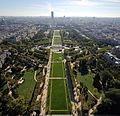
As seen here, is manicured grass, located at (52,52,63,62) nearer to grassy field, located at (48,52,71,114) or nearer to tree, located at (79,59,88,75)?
grassy field, located at (48,52,71,114)

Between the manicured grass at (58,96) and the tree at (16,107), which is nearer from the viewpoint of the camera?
the tree at (16,107)

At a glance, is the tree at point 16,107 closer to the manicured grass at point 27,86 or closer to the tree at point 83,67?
the manicured grass at point 27,86

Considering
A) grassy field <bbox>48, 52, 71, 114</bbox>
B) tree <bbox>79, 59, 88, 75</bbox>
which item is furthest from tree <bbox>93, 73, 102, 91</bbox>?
tree <bbox>79, 59, 88, 75</bbox>

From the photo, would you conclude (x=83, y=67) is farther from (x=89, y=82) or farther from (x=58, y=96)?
(x=58, y=96)

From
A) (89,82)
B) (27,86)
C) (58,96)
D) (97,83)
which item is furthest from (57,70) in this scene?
(58,96)

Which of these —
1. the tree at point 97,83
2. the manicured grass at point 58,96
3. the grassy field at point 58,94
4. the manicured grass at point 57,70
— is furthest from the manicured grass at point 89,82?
the manicured grass at point 57,70

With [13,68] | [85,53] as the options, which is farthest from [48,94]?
[85,53]

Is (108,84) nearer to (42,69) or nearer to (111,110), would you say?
(111,110)
